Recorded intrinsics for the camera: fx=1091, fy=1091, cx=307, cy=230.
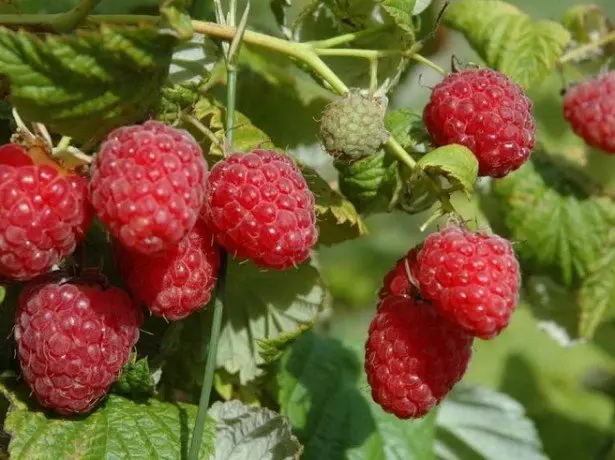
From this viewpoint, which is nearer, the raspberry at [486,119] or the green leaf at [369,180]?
the raspberry at [486,119]

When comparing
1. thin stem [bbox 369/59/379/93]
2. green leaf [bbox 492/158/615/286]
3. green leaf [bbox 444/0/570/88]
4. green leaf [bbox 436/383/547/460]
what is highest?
thin stem [bbox 369/59/379/93]

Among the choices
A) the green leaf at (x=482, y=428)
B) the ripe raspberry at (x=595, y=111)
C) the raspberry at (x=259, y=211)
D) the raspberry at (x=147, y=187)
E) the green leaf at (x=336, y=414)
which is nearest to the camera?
the raspberry at (x=147, y=187)

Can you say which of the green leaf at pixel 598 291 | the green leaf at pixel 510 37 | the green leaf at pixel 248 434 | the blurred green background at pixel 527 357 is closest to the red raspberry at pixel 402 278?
the green leaf at pixel 248 434

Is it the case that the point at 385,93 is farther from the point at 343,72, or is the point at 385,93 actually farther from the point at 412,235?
the point at 412,235

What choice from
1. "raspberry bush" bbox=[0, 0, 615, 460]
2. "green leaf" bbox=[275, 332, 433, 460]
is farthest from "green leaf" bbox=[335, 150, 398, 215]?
"green leaf" bbox=[275, 332, 433, 460]

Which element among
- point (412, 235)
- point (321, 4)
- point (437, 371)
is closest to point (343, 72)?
point (321, 4)

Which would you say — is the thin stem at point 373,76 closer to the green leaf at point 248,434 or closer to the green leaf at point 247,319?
the green leaf at point 247,319

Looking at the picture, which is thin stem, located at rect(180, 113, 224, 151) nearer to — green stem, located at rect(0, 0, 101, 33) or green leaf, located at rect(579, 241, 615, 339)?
green stem, located at rect(0, 0, 101, 33)
